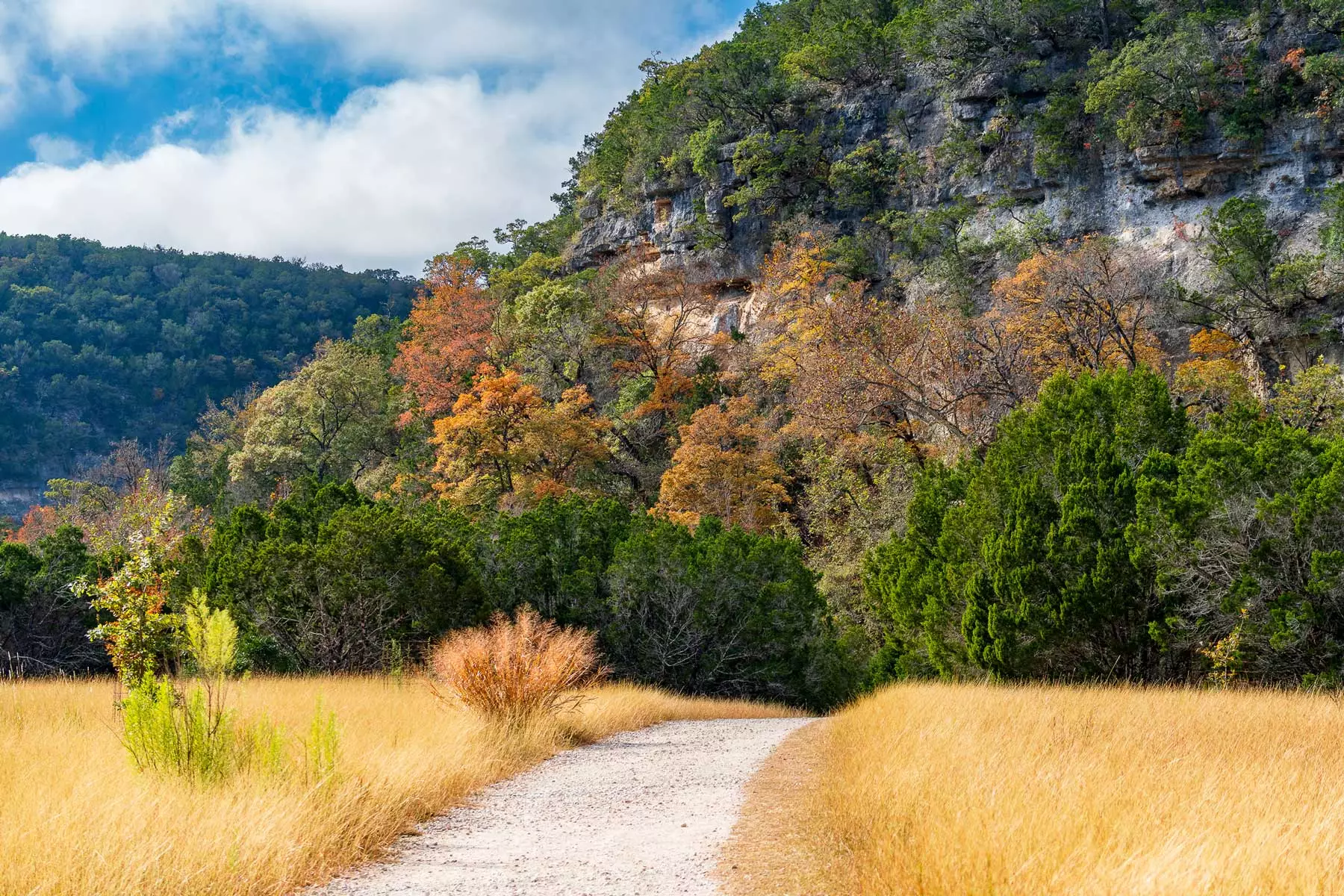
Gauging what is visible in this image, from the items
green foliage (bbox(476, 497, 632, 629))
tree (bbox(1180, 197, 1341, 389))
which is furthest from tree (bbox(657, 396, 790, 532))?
tree (bbox(1180, 197, 1341, 389))

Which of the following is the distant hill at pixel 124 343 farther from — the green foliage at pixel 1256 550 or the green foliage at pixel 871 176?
the green foliage at pixel 1256 550

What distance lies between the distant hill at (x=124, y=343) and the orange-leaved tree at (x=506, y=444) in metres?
47.3

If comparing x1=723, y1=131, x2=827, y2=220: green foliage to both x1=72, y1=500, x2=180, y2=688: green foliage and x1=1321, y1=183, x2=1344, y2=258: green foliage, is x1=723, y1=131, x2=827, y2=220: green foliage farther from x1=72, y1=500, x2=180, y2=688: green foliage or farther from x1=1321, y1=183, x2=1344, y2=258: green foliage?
x1=72, y1=500, x2=180, y2=688: green foliage

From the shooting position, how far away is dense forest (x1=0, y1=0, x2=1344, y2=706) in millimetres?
16641

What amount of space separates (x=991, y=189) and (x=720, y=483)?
65.1 feet

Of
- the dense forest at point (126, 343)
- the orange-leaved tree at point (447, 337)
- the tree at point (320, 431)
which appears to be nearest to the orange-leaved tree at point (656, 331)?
the orange-leaved tree at point (447, 337)

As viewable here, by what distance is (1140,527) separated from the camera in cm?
1572

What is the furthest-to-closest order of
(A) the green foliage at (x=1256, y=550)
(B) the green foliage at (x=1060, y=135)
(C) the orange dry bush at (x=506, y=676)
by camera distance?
(B) the green foliage at (x=1060, y=135), (A) the green foliage at (x=1256, y=550), (C) the orange dry bush at (x=506, y=676)

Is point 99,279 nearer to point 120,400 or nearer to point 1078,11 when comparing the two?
point 120,400

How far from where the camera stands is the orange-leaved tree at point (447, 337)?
45875 mm

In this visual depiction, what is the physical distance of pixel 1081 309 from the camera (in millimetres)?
30438

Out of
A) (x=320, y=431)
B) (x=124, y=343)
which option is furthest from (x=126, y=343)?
(x=320, y=431)

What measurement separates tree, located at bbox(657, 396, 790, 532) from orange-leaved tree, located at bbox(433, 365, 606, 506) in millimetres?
4575

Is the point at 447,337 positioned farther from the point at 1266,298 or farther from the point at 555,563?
the point at 1266,298
